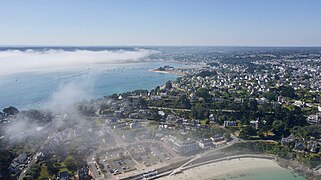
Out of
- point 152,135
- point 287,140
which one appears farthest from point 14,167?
point 287,140

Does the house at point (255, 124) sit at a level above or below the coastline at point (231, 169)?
above

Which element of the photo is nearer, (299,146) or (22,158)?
(22,158)

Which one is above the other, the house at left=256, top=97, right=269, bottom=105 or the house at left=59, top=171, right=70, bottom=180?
the house at left=256, top=97, right=269, bottom=105

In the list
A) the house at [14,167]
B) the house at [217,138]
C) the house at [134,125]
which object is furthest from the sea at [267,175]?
the house at [14,167]

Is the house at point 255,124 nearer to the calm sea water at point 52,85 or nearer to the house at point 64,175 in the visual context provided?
the house at point 64,175

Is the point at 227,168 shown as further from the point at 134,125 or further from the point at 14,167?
the point at 14,167

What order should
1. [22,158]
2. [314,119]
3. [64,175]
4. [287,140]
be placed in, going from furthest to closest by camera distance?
[314,119] → [287,140] → [22,158] → [64,175]

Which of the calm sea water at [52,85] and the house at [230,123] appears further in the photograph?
the calm sea water at [52,85]

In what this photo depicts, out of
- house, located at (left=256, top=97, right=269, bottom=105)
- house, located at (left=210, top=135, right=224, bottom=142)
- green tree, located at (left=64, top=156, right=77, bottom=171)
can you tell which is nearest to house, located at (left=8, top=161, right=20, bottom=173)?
green tree, located at (left=64, top=156, right=77, bottom=171)

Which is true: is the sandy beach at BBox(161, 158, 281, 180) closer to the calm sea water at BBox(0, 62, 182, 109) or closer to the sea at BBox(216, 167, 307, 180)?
the sea at BBox(216, 167, 307, 180)
